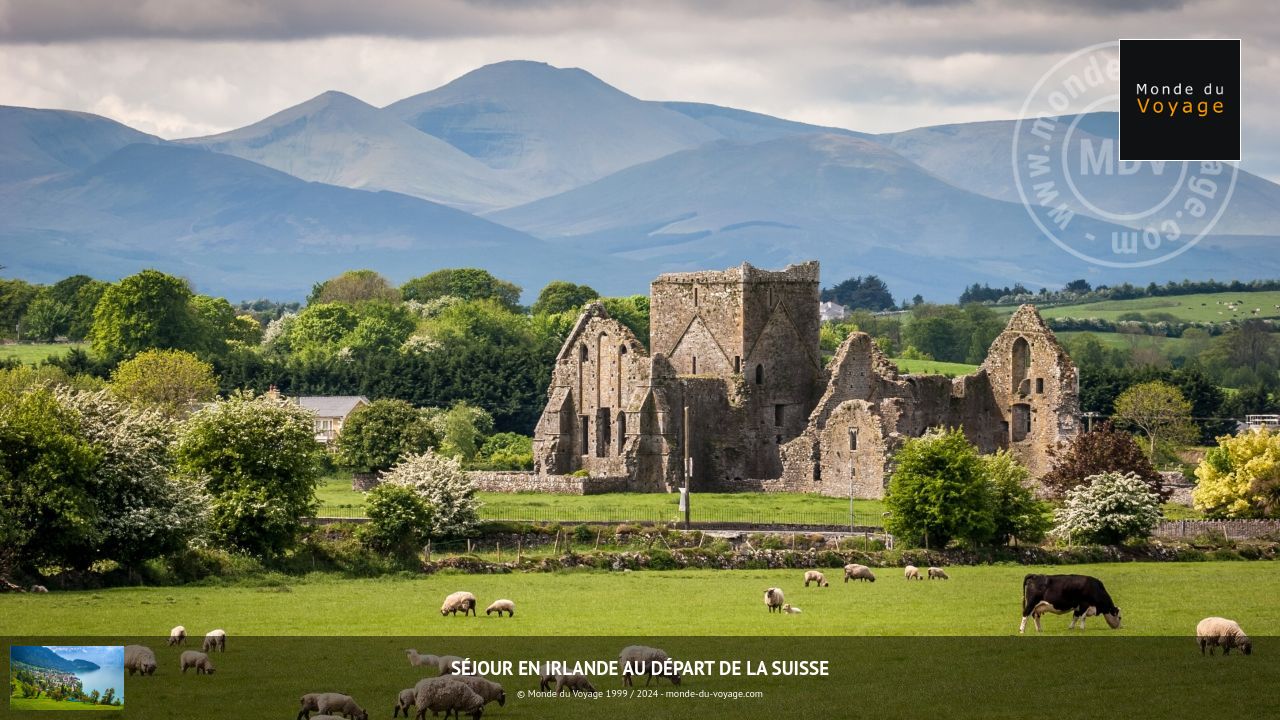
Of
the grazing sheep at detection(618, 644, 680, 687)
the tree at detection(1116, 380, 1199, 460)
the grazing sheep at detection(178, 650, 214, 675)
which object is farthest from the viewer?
the tree at detection(1116, 380, 1199, 460)

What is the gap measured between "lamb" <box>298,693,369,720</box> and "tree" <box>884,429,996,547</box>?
31.9 metres

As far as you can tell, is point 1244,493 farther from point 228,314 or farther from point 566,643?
point 228,314

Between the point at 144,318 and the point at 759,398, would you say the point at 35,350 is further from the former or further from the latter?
the point at 759,398

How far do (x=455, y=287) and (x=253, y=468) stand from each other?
441 ft

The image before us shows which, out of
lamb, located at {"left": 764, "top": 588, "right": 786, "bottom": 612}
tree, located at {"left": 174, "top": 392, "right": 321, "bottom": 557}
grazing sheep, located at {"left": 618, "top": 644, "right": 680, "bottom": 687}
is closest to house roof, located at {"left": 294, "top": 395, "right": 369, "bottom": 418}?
tree, located at {"left": 174, "top": 392, "right": 321, "bottom": 557}

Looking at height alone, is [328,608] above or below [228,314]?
below

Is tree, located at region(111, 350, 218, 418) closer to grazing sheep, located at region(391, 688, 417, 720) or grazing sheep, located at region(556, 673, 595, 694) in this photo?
grazing sheep, located at region(556, 673, 595, 694)

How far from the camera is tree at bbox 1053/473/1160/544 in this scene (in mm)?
63969

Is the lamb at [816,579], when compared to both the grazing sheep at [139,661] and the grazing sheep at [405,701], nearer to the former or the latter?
the grazing sheep at [139,661]

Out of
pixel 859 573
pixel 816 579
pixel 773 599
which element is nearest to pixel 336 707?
pixel 773 599

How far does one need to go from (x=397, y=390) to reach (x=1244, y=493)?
6111 centimetres

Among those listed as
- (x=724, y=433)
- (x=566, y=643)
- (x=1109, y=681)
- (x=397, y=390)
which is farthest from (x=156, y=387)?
(x=1109, y=681)

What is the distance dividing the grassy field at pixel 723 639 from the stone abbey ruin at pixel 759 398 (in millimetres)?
27344

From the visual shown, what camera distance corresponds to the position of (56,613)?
44.6 meters
